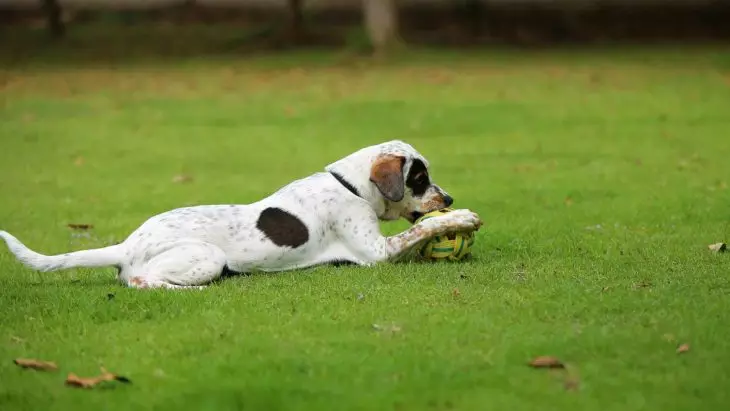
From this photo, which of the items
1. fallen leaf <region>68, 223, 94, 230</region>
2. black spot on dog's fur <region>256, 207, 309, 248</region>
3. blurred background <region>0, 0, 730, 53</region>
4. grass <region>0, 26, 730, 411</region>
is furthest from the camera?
blurred background <region>0, 0, 730, 53</region>

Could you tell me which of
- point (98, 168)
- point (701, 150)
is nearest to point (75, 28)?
point (98, 168)

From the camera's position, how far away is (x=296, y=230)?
9.12m

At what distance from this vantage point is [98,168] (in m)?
16.4

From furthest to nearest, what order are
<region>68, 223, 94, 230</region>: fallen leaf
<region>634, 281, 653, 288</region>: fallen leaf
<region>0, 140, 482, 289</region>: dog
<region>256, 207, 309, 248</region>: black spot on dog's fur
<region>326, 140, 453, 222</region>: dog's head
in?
<region>68, 223, 94, 230</region>: fallen leaf
<region>326, 140, 453, 222</region>: dog's head
<region>256, 207, 309, 248</region>: black spot on dog's fur
<region>0, 140, 482, 289</region>: dog
<region>634, 281, 653, 288</region>: fallen leaf

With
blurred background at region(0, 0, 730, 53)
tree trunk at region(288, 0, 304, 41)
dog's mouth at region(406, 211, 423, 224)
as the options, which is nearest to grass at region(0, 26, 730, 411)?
dog's mouth at region(406, 211, 423, 224)

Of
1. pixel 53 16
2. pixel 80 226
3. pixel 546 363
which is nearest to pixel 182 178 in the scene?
pixel 80 226

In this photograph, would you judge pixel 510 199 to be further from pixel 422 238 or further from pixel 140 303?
pixel 140 303

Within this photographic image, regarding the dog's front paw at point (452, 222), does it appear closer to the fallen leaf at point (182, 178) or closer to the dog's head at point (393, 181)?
the dog's head at point (393, 181)

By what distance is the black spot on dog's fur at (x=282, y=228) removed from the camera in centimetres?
905

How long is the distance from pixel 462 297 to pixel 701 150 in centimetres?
923

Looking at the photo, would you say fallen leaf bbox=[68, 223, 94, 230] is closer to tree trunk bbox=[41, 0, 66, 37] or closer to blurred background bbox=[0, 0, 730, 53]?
blurred background bbox=[0, 0, 730, 53]

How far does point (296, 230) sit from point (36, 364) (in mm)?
2776

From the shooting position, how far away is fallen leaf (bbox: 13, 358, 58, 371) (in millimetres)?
6750

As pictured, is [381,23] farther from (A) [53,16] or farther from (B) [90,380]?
(B) [90,380]
